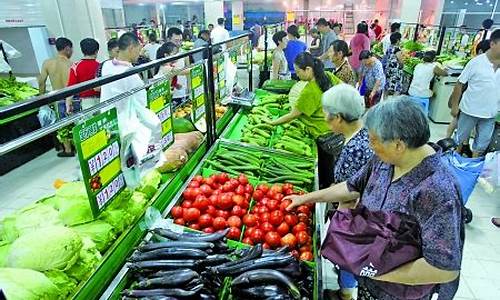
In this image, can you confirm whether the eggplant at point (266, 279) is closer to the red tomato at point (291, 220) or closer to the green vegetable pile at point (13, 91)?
the red tomato at point (291, 220)

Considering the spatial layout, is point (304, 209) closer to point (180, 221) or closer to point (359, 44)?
point (180, 221)

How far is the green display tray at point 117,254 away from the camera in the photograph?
1627 mm

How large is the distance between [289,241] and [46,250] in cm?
145

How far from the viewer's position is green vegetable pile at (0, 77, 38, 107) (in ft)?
18.4

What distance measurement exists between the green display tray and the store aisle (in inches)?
130

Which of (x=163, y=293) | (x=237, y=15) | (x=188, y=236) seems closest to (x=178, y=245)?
(x=188, y=236)

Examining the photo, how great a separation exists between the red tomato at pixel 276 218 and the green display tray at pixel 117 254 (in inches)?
32.2

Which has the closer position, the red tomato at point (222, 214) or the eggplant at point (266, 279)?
the eggplant at point (266, 279)

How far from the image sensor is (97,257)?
5.70 feet

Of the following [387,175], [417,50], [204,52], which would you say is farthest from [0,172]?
[417,50]

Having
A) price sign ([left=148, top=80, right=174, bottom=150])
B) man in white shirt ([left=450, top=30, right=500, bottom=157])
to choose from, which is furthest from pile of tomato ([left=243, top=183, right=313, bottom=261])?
man in white shirt ([left=450, top=30, right=500, bottom=157])

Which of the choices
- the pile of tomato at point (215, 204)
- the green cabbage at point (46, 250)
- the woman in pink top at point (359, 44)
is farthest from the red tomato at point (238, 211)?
the woman in pink top at point (359, 44)

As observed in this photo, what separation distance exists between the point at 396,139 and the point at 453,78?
755cm

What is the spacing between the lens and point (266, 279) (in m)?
1.73
